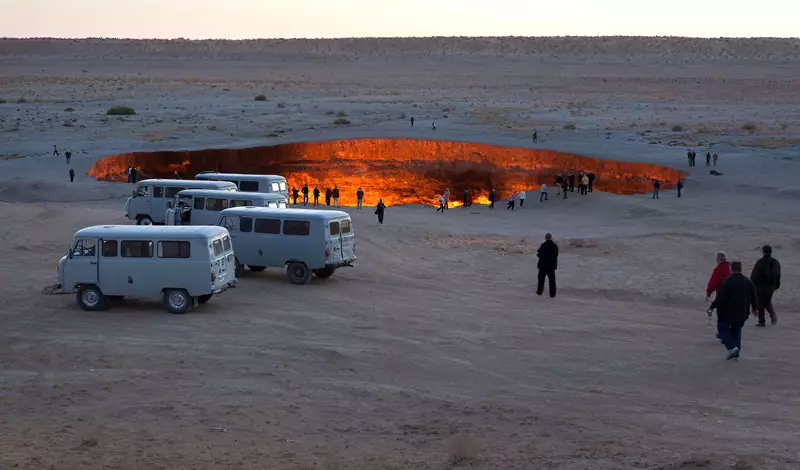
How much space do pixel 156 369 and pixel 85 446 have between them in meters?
3.72

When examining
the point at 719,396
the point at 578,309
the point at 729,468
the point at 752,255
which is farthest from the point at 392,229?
the point at 729,468

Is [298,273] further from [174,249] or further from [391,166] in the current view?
[391,166]

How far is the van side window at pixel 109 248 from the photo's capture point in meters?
19.9

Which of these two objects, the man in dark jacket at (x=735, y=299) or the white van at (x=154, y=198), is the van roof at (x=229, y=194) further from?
the man in dark jacket at (x=735, y=299)

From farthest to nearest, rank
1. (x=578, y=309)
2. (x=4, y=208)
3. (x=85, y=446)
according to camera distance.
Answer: (x=4, y=208), (x=578, y=309), (x=85, y=446)

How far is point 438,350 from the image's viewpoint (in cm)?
1677

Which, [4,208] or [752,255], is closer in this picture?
[752,255]

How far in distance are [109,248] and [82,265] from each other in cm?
65

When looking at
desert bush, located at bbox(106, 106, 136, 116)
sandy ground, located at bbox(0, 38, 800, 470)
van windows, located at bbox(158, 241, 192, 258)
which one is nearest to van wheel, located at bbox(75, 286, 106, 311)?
sandy ground, located at bbox(0, 38, 800, 470)

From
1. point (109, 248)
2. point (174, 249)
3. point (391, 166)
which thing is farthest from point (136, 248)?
point (391, 166)

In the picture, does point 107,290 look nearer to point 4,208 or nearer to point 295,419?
point 295,419

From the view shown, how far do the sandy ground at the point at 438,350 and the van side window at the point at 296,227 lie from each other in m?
1.44

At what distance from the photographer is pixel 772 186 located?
145 ft

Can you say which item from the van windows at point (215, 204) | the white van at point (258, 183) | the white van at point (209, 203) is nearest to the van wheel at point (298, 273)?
the white van at point (209, 203)
